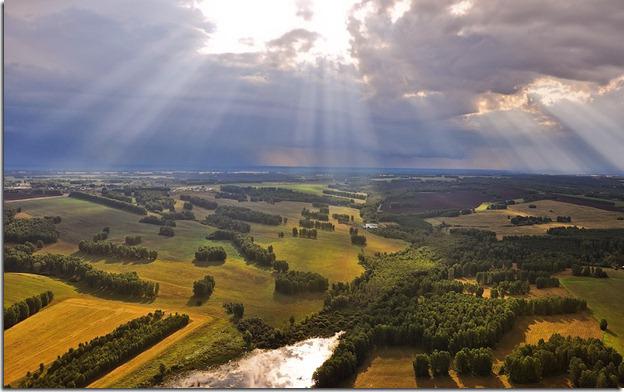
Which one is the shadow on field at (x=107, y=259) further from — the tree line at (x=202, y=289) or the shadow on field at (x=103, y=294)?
the tree line at (x=202, y=289)

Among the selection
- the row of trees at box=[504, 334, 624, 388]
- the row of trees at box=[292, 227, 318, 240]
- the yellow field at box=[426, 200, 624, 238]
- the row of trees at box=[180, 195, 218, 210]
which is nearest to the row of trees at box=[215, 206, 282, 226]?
the row of trees at box=[180, 195, 218, 210]

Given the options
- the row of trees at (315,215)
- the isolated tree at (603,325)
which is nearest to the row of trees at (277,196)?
the row of trees at (315,215)

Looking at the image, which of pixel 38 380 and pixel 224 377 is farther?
pixel 224 377

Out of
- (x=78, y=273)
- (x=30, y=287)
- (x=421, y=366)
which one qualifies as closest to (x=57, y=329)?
(x=30, y=287)

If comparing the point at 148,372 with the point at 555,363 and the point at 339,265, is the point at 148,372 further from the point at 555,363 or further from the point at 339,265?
the point at 339,265

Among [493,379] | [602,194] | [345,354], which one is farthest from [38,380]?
[602,194]

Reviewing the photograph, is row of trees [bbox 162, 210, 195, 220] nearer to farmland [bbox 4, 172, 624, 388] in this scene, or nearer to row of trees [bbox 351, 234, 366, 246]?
farmland [bbox 4, 172, 624, 388]
